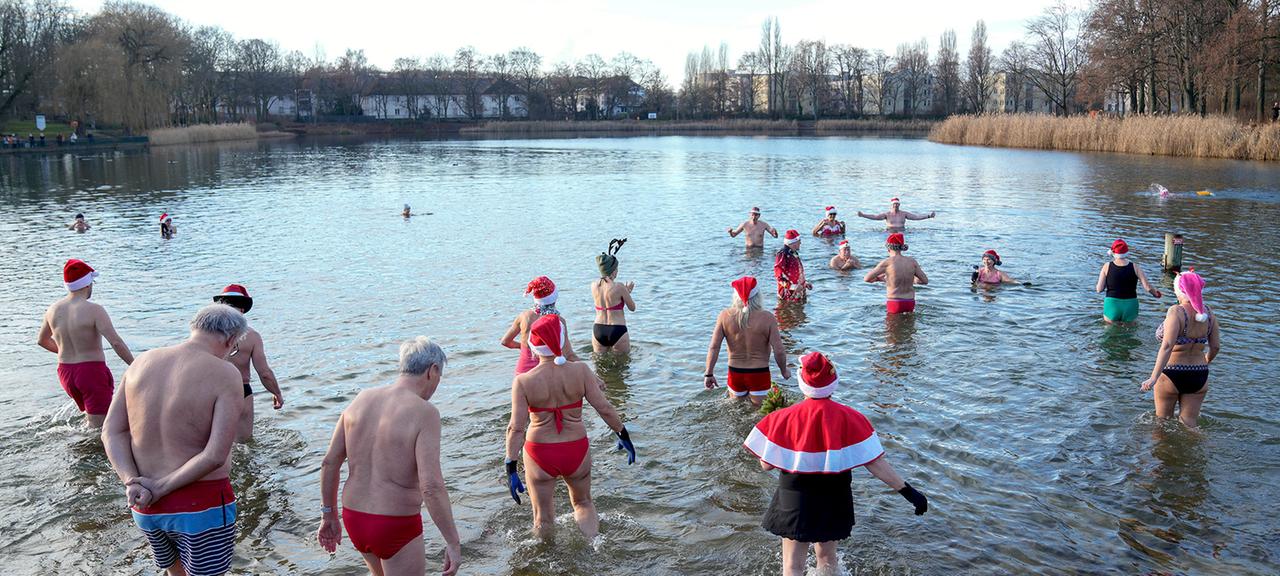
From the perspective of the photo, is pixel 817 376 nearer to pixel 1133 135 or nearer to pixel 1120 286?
pixel 1120 286

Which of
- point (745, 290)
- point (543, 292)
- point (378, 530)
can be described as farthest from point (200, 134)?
point (378, 530)

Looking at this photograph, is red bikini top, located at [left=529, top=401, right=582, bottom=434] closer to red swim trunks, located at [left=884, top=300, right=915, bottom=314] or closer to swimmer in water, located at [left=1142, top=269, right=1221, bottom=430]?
swimmer in water, located at [left=1142, top=269, right=1221, bottom=430]

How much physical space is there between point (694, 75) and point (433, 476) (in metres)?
141

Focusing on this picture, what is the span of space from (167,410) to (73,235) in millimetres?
23670

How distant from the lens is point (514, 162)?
5503 centimetres

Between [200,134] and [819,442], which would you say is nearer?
[819,442]

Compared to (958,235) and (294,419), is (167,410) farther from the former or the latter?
(958,235)

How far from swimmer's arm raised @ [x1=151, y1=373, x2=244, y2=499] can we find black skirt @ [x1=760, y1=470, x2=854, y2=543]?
3099 millimetres

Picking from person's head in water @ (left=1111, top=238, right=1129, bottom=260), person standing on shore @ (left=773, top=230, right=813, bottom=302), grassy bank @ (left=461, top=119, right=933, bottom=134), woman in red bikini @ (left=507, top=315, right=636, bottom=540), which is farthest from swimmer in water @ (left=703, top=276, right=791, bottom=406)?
grassy bank @ (left=461, top=119, right=933, bottom=134)

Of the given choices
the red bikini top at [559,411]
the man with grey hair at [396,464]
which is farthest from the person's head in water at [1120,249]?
the man with grey hair at [396,464]

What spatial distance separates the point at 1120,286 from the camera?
1277cm

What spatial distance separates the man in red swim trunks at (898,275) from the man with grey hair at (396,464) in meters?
9.45

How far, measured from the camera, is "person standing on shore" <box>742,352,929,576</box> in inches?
199

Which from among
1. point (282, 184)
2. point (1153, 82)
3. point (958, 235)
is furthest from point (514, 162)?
point (1153, 82)
